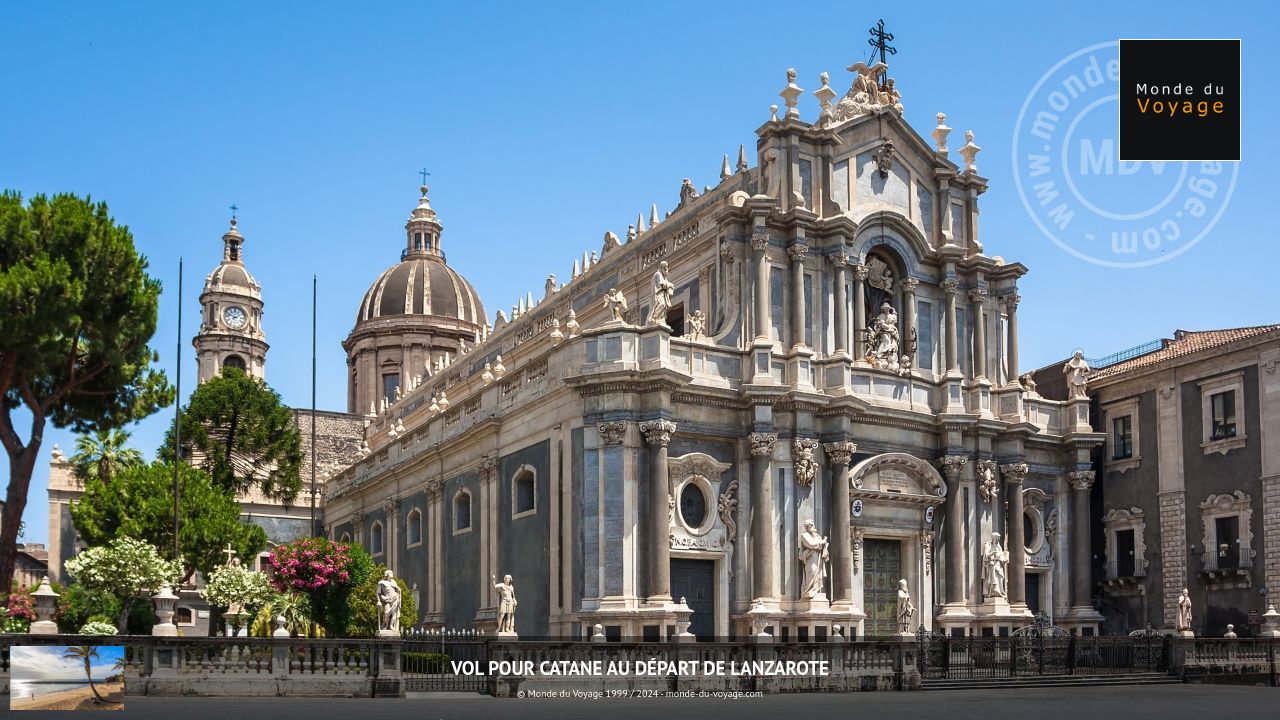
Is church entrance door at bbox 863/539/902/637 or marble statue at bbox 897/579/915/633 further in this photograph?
church entrance door at bbox 863/539/902/637

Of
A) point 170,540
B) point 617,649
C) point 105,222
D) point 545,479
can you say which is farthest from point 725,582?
point 170,540

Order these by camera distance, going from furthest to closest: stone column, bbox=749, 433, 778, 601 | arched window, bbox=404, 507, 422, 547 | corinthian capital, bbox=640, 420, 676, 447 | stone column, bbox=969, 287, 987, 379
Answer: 1. arched window, bbox=404, 507, 422, 547
2. stone column, bbox=969, 287, 987, 379
3. stone column, bbox=749, 433, 778, 601
4. corinthian capital, bbox=640, 420, 676, 447

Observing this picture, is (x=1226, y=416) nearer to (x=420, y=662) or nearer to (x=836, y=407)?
(x=836, y=407)

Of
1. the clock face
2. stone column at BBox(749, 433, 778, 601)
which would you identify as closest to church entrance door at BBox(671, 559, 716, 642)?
stone column at BBox(749, 433, 778, 601)

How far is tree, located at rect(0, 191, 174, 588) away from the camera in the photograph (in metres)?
34.1

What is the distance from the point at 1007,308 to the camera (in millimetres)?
45906

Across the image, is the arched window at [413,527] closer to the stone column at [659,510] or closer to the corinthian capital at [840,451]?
the stone column at [659,510]

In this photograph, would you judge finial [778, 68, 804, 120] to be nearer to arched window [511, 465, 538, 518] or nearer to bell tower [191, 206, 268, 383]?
arched window [511, 465, 538, 518]

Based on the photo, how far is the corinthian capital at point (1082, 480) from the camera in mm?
45656

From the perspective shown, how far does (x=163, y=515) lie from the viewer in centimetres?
5116

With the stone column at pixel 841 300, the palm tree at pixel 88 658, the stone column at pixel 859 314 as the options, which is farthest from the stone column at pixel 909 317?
the palm tree at pixel 88 658

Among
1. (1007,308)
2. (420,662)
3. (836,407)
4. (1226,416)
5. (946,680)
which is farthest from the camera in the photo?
(1007,308)

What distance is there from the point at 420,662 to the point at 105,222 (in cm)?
1624

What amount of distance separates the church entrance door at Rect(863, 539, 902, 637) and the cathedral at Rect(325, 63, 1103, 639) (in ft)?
0.31
